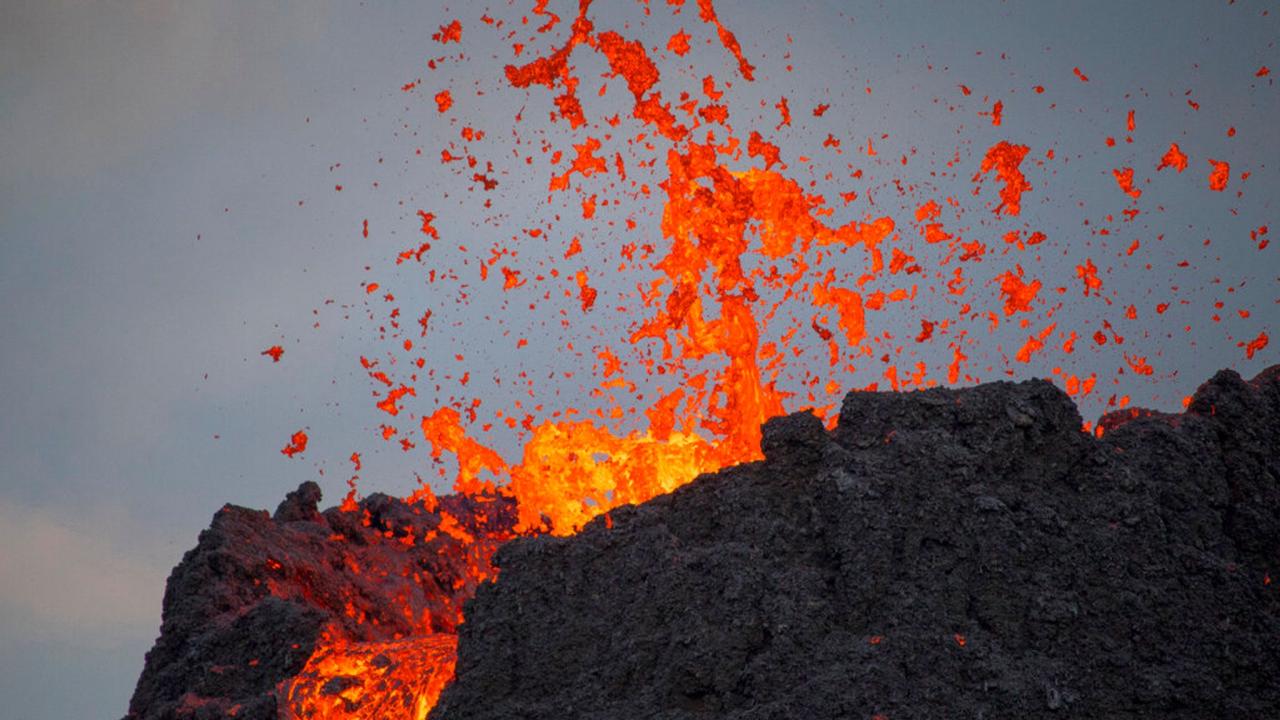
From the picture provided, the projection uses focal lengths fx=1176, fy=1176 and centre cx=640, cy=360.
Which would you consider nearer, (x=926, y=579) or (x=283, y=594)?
(x=926, y=579)

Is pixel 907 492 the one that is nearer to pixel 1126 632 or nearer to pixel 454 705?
pixel 1126 632

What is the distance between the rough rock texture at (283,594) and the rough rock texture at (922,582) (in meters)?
2.85

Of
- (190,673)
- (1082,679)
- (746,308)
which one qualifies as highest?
(746,308)

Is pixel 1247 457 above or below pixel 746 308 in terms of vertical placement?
below

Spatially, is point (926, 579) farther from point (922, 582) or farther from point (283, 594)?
point (283, 594)

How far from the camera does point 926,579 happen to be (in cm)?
682

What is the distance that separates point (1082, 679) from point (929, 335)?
6.47 metres

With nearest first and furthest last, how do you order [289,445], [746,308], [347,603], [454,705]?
[454,705], [347,603], [746,308], [289,445]

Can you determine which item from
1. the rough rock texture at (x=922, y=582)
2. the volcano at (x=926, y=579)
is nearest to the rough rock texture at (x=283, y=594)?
the volcano at (x=926, y=579)

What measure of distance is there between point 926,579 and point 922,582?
32mm

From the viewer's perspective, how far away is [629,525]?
7.56 metres

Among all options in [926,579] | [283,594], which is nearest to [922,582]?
[926,579]

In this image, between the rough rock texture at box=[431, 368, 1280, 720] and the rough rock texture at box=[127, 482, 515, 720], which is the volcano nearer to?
the rough rock texture at box=[431, 368, 1280, 720]

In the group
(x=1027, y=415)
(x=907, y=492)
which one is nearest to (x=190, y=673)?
(x=907, y=492)
